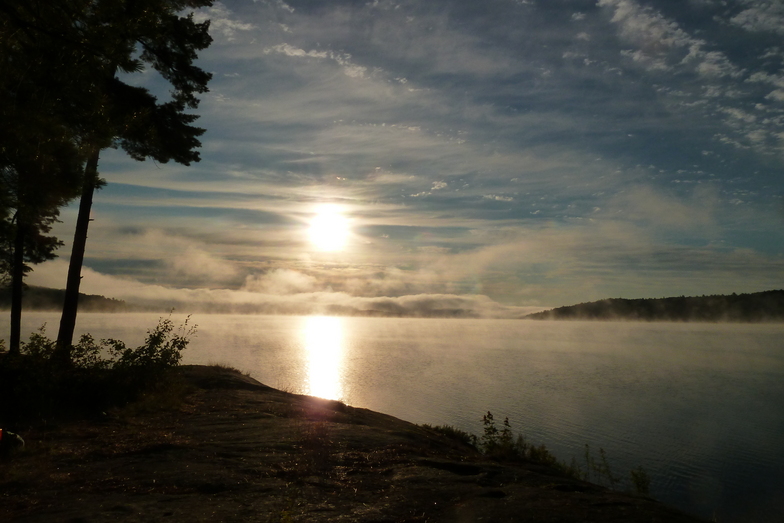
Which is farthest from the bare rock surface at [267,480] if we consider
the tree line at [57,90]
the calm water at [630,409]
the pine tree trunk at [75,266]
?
the calm water at [630,409]

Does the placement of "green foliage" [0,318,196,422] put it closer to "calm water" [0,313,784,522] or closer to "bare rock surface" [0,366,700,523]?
"bare rock surface" [0,366,700,523]

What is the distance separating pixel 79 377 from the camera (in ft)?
37.6

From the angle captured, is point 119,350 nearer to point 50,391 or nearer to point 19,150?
point 50,391

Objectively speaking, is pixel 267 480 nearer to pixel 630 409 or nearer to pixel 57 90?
pixel 57 90

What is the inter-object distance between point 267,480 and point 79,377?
7.27m

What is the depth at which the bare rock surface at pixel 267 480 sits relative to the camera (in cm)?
570

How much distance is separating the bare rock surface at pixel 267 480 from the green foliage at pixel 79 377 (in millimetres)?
1105

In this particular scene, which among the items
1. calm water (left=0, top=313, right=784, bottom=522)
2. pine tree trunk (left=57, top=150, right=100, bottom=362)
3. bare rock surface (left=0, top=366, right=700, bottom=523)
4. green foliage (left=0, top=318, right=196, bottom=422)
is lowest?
calm water (left=0, top=313, right=784, bottom=522)

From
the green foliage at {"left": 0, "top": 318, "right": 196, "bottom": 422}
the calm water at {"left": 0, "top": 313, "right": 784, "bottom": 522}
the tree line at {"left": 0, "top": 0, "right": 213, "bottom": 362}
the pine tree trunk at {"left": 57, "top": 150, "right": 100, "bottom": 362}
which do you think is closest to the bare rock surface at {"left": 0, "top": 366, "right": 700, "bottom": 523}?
the green foliage at {"left": 0, "top": 318, "right": 196, "bottom": 422}

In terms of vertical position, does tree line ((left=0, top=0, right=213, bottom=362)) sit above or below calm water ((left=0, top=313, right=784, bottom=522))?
above

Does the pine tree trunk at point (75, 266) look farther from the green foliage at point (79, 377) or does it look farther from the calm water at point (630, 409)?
the calm water at point (630, 409)

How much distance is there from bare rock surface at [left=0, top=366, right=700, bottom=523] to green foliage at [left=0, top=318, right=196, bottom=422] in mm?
1105

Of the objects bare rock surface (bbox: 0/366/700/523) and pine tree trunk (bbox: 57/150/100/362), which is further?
pine tree trunk (bbox: 57/150/100/362)

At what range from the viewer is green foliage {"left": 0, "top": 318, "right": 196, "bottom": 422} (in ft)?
33.7
